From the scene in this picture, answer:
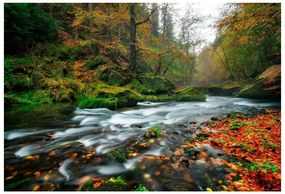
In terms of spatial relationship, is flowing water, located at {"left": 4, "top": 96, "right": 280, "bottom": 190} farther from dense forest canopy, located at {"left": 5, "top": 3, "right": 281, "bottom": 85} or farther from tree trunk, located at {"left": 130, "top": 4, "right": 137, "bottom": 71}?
tree trunk, located at {"left": 130, "top": 4, "right": 137, "bottom": 71}

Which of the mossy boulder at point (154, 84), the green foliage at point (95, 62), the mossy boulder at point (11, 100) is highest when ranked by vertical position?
the green foliage at point (95, 62)

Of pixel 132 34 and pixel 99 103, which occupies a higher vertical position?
pixel 132 34

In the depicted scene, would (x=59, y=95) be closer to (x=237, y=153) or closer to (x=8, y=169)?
(x=8, y=169)

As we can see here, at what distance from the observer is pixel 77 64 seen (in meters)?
14.1

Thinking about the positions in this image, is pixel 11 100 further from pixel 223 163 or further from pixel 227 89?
pixel 227 89

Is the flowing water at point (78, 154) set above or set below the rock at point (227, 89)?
below

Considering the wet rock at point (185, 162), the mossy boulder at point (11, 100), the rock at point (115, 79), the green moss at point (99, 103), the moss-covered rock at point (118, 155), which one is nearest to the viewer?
the wet rock at point (185, 162)

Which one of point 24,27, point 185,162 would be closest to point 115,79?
point 24,27

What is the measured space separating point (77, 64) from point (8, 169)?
12035 mm

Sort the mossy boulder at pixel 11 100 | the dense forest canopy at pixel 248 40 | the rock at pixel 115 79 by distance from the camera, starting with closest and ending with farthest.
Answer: the dense forest canopy at pixel 248 40
the mossy boulder at pixel 11 100
the rock at pixel 115 79

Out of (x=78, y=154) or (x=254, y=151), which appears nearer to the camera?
(x=78, y=154)

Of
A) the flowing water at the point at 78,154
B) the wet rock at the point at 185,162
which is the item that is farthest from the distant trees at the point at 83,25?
the wet rock at the point at 185,162

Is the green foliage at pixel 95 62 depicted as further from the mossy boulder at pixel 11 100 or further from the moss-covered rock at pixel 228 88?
the moss-covered rock at pixel 228 88

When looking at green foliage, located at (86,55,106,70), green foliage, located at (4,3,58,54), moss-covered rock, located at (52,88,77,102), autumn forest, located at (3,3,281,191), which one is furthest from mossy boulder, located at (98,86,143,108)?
green foliage, located at (4,3,58,54)
